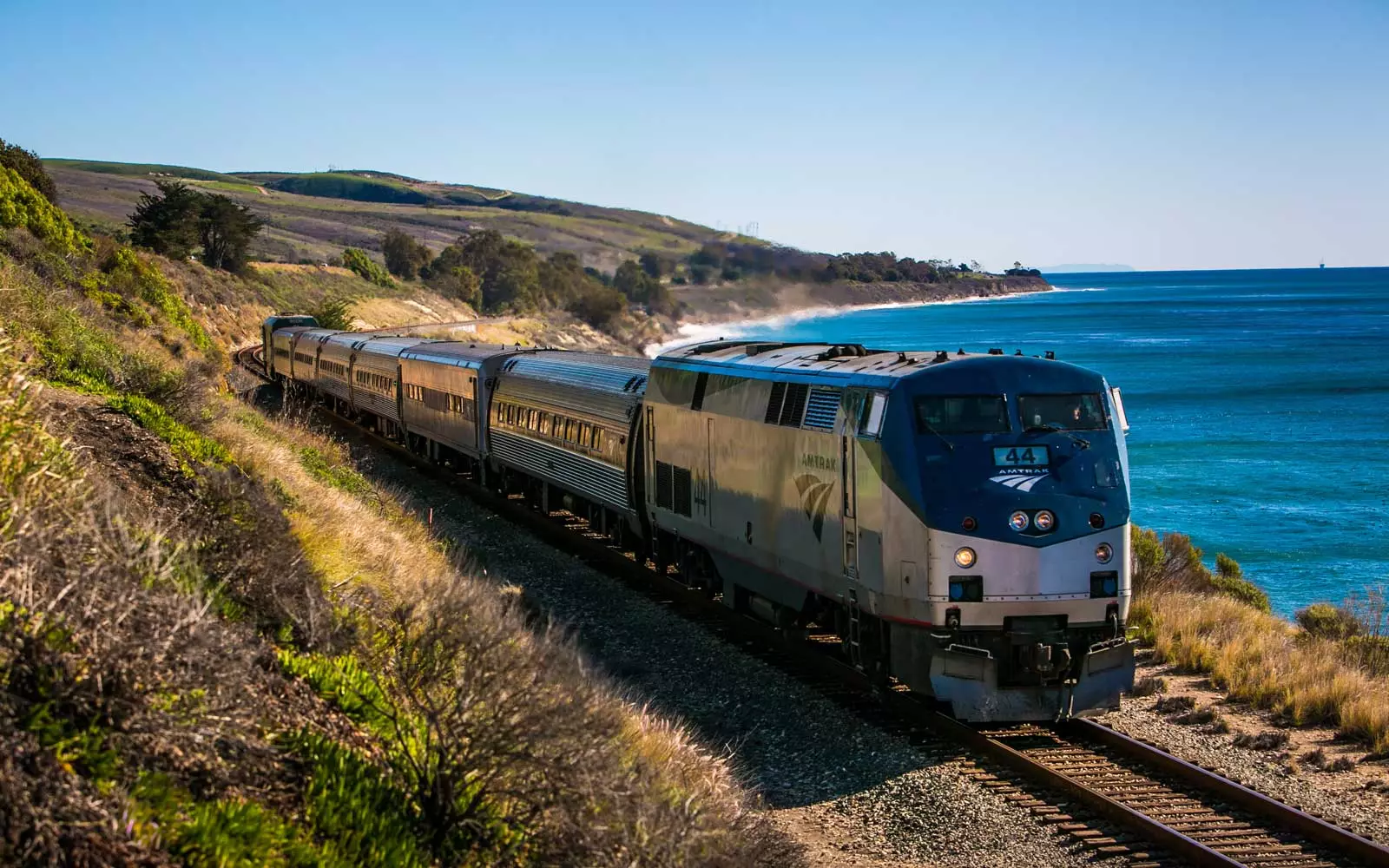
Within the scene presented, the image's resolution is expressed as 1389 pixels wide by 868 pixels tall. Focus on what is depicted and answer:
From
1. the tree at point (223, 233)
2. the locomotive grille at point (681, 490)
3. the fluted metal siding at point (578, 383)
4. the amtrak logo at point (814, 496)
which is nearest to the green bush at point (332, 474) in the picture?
the fluted metal siding at point (578, 383)

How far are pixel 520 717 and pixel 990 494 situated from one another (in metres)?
5.47

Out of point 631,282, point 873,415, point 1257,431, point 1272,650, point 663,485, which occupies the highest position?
point 631,282

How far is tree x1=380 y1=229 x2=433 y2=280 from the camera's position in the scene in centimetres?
11606

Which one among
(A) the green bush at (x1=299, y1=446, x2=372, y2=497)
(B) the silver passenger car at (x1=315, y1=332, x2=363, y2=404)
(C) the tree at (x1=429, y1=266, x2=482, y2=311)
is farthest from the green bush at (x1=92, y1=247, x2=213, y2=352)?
(C) the tree at (x1=429, y1=266, x2=482, y2=311)

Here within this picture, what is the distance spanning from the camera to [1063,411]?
478 inches

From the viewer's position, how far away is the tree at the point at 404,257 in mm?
116062

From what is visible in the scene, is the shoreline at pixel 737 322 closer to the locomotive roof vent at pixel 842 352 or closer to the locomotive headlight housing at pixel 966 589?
the locomotive roof vent at pixel 842 352

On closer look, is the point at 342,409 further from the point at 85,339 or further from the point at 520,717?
the point at 520,717

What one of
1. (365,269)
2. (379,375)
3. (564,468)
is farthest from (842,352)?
(365,269)

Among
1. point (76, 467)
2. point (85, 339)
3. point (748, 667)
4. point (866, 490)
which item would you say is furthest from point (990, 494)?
point (85, 339)

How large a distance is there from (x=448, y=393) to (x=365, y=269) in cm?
7964

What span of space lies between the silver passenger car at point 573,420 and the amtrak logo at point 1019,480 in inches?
339

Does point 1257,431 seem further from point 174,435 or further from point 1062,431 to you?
point 174,435

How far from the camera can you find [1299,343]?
417 ft
